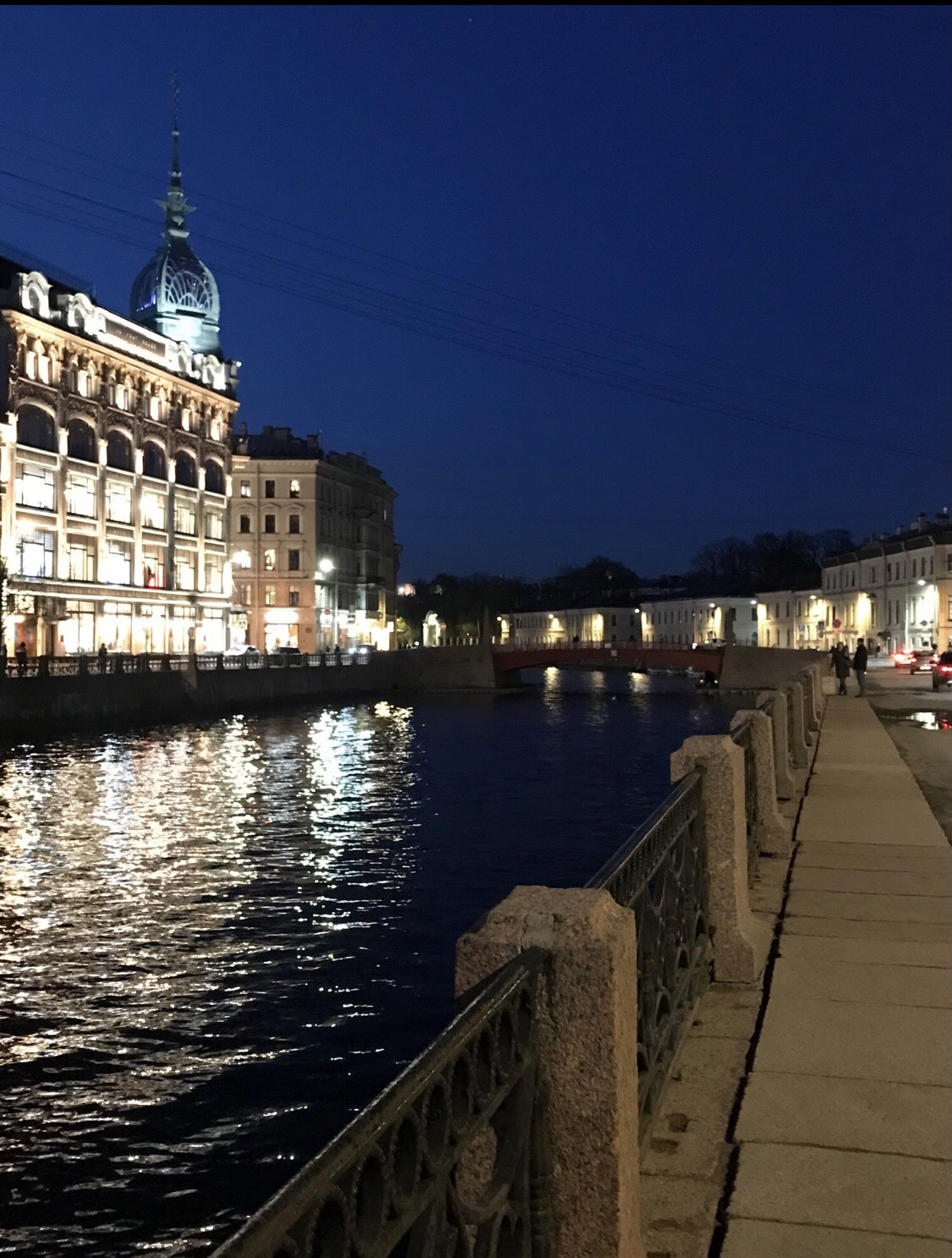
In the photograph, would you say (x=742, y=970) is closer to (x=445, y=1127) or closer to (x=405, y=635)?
(x=445, y=1127)

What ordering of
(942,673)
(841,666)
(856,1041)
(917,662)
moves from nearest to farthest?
1. (856,1041)
2. (841,666)
3. (942,673)
4. (917,662)

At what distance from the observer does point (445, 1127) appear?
Result: 9.63ft

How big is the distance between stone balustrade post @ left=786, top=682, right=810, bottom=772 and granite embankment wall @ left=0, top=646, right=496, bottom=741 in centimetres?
3158

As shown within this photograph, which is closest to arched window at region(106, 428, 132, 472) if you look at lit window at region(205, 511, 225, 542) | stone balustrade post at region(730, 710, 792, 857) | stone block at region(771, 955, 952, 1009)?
lit window at region(205, 511, 225, 542)

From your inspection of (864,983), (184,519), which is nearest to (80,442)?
(184,519)

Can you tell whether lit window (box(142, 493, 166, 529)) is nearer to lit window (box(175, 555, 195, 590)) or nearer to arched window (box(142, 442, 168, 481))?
arched window (box(142, 442, 168, 481))

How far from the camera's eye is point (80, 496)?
69.7m

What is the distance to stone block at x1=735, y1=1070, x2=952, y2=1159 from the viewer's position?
5.07 metres

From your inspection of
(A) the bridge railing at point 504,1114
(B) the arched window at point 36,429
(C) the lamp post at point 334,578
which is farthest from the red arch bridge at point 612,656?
(A) the bridge railing at point 504,1114

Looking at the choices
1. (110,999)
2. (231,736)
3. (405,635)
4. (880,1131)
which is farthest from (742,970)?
(405,635)

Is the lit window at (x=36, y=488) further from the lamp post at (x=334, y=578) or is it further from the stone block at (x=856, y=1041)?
the stone block at (x=856, y=1041)

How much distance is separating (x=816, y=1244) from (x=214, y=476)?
86683mm

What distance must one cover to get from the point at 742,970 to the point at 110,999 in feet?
28.5

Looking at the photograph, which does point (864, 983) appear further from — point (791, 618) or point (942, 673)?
point (791, 618)
